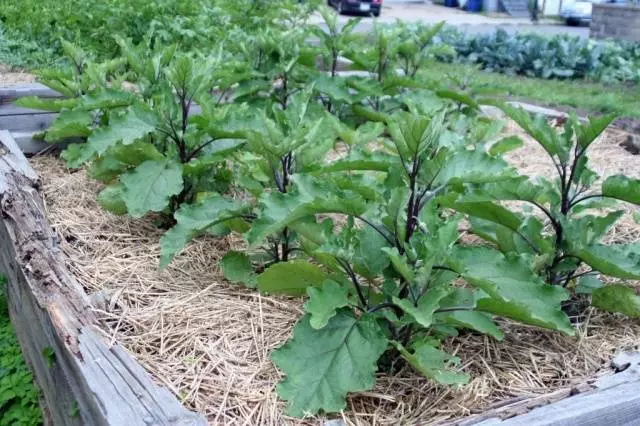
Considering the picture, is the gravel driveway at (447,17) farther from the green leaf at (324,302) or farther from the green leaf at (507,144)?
the green leaf at (324,302)

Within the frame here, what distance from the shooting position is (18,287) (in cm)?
339

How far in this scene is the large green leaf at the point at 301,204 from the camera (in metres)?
2.27

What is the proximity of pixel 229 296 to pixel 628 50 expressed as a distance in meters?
10.5

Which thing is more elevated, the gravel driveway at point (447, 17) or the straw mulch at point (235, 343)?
the straw mulch at point (235, 343)

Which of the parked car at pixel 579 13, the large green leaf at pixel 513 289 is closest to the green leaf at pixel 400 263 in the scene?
the large green leaf at pixel 513 289

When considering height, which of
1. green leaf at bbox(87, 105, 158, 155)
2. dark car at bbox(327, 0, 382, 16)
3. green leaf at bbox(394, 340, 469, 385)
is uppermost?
green leaf at bbox(87, 105, 158, 155)

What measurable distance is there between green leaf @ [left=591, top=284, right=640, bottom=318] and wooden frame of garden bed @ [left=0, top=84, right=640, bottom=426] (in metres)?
0.27

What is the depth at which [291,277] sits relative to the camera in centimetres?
250

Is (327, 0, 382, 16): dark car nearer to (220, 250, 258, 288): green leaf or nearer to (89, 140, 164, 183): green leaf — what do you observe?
(89, 140, 164, 183): green leaf

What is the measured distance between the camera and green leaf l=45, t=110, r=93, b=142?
360 cm

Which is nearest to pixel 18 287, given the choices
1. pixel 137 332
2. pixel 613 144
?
Result: pixel 137 332

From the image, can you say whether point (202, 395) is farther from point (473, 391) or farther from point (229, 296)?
point (473, 391)

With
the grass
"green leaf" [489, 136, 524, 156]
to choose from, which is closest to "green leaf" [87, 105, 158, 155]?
"green leaf" [489, 136, 524, 156]

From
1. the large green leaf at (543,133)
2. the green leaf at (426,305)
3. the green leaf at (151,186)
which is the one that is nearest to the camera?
the green leaf at (426,305)
